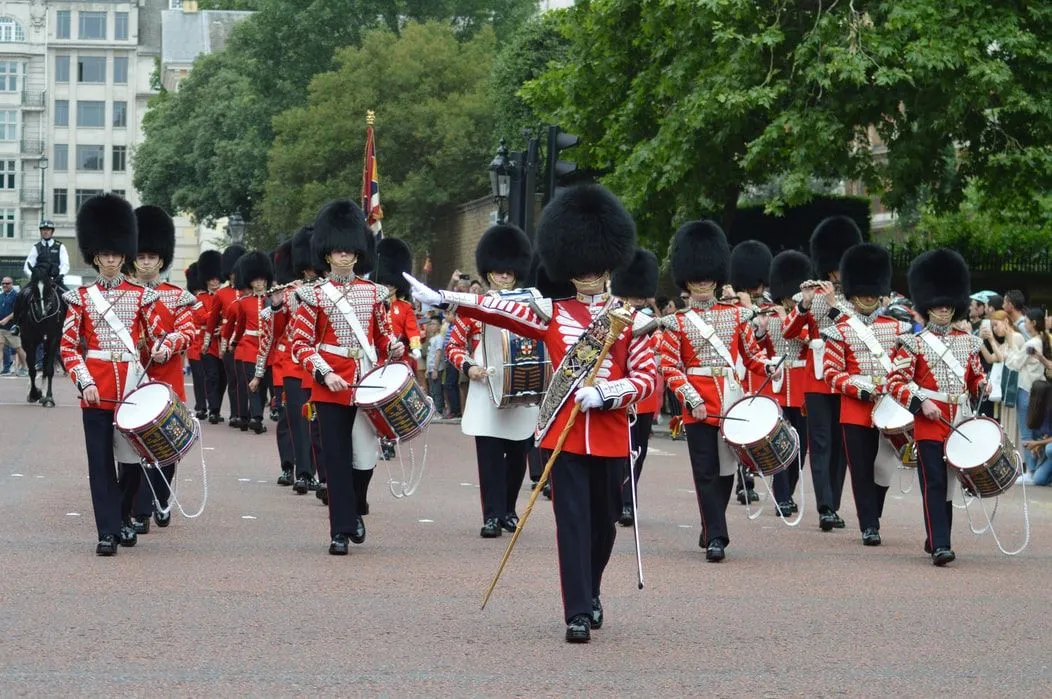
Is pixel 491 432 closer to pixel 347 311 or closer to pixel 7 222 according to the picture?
pixel 347 311

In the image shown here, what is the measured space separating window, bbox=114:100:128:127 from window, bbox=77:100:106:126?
2.22 ft

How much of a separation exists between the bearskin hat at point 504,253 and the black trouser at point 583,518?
475cm

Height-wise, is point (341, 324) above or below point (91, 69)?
below

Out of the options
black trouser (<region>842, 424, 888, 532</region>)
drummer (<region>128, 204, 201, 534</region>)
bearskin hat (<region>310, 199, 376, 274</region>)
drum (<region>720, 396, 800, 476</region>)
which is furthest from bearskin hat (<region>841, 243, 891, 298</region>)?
drummer (<region>128, 204, 201, 534</region>)

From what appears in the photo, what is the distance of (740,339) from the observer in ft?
39.4

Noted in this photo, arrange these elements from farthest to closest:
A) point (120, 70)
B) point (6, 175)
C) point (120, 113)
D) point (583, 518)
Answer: point (120, 113), point (120, 70), point (6, 175), point (583, 518)

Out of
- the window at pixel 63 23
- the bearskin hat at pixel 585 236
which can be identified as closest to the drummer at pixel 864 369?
the bearskin hat at pixel 585 236

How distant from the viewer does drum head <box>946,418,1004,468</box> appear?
37.4 ft

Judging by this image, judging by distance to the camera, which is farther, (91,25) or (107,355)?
(91,25)

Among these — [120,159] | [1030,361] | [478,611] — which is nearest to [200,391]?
[1030,361]

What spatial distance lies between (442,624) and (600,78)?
23295 mm

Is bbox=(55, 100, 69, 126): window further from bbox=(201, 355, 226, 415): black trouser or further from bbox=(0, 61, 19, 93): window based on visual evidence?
bbox=(201, 355, 226, 415): black trouser

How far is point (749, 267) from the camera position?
15352mm

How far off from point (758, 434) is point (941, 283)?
1.50 metres
